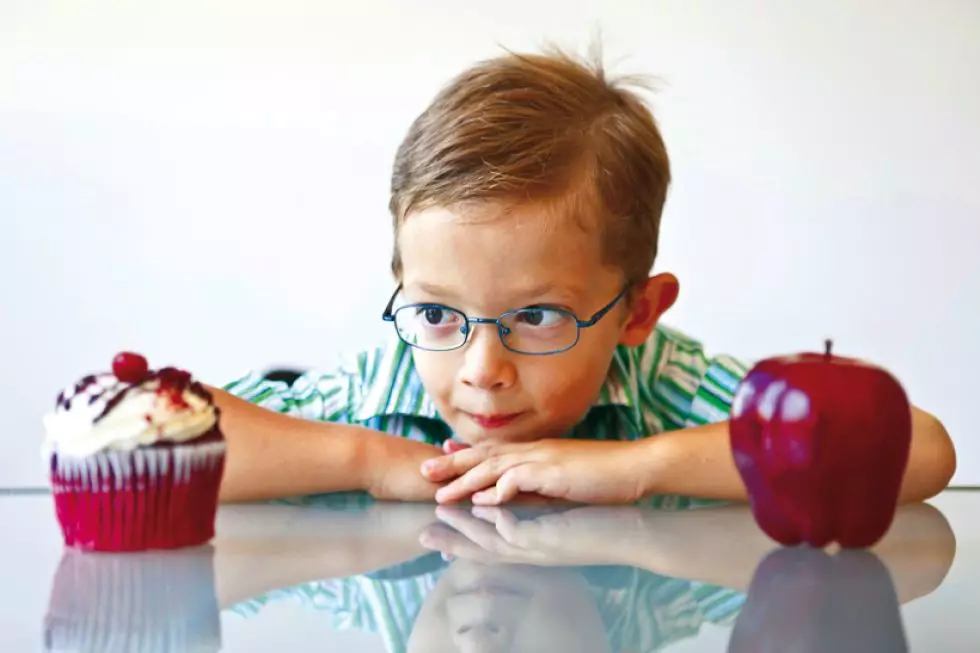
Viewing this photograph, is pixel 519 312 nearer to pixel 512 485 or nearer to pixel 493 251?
pixel 493 251

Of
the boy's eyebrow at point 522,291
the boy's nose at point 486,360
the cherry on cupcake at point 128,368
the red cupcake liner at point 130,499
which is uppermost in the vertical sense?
the boy's eyebrow at point 522,291

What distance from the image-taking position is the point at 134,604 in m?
0.59

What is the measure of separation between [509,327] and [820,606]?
0.57m

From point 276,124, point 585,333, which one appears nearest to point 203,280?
point 276,124

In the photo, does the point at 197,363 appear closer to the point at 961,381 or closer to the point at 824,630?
the point at 961,381

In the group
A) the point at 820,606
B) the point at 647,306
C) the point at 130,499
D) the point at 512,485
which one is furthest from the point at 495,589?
the point at 647,306

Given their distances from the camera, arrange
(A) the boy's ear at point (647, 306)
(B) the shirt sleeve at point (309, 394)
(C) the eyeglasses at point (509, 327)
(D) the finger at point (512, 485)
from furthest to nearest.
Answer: (B) the shirt sleeve at point (309, 394)
(A) the boy's ear at point (647, 306)
(C) the eyeglasses at point (509, 327)
(D) the finger at point (512, 485)

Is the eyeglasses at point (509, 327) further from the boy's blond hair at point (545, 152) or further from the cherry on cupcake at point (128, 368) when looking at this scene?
the cherry on cupcake at point (128, 368)

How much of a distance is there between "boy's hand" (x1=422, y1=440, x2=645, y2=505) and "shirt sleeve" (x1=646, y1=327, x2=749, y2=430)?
1.26ft

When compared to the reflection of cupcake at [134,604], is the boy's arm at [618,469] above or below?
below

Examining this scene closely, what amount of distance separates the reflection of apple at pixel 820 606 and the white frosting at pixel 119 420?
1.30ft

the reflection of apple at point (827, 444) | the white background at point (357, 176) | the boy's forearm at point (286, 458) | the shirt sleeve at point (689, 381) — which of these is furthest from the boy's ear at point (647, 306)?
the white background at point (357, 176)

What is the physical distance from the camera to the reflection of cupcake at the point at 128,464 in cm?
77

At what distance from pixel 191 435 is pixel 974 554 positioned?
21.7 inches
